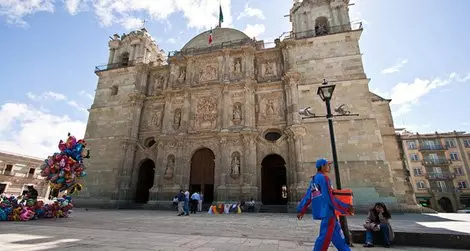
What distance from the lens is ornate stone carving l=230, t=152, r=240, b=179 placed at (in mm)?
16969

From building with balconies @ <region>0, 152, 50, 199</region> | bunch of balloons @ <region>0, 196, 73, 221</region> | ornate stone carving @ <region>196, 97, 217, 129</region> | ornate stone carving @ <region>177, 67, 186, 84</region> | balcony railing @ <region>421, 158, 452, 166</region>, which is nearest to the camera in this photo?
bunch of balloons @ <region>0, 196, 73, 221</region>

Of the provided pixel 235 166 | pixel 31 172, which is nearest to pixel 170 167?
pixel 235 166

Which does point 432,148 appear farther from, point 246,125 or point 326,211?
point 326,211

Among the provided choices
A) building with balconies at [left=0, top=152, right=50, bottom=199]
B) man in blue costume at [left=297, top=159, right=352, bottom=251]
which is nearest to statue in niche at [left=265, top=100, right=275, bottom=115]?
man in blue costume at [left=297, top=159, right=352, bottom=251]

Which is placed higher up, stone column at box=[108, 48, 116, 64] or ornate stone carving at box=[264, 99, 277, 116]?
stone column at box=[108, 48, 116, 64]

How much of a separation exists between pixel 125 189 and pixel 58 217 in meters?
8.48

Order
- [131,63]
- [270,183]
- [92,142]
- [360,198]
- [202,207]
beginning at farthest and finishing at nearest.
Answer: [131,63] → [92,142] → [270,183] → [202,207] → [360,198]

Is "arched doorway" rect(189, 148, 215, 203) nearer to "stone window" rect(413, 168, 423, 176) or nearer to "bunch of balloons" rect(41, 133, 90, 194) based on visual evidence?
"bunch of balloons" rect(41, 133, 90, 194)

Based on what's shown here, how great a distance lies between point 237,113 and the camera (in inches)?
734

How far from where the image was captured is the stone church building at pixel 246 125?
16000 millimetres

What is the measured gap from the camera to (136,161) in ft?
66.4

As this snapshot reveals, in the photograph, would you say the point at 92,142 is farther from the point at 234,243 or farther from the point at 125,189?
the point at 234,243

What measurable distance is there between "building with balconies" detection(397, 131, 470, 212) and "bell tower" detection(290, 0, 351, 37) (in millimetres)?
24371

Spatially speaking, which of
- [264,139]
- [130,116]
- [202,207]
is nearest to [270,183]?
[264,139]
